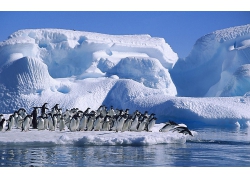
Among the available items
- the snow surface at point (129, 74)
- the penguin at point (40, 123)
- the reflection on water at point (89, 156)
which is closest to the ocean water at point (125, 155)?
the reflection on water at point (89, 156)

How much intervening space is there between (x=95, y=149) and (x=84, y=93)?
12918 mm

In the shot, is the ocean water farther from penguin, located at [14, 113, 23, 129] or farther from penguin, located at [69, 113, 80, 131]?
penguin, located at [14, 113, 23, 129]

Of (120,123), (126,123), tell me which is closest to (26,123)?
(120,123)

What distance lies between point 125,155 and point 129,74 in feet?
58.6

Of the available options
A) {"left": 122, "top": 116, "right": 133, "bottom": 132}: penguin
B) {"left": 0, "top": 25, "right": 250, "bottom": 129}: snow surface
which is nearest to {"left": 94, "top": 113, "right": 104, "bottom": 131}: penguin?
{"left": 122, "top": 116, "right": 133, "bottom": 132}: penguin

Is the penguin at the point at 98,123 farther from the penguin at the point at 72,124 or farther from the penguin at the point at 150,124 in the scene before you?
the penguin at the point at 150,124

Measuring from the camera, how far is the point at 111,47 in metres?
28.8

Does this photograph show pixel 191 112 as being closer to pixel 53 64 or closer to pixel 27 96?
pixel 27 96

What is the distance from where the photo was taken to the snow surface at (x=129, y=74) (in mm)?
19812

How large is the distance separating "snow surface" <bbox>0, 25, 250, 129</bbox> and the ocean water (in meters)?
9.25

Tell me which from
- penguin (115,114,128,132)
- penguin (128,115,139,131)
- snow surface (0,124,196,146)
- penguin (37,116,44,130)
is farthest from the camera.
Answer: penguin (128,115,139,131)

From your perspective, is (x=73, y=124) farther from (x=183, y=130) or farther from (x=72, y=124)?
(x=183, y=130)

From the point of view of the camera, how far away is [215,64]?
1171 inches

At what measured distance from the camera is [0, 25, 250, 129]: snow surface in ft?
65.0
